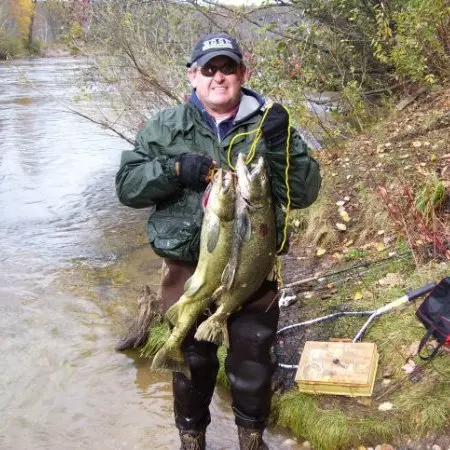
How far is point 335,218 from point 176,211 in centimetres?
383

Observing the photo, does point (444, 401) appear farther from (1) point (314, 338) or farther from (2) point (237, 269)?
(2) point (237, 269)

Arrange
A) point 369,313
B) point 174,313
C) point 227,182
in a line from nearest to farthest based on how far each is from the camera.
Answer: point 227,182 < point 174,313 < point 369,313

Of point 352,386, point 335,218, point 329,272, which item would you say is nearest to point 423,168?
point 335,218

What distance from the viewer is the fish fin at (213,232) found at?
9.83 ft

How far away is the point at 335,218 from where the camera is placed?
6750mm

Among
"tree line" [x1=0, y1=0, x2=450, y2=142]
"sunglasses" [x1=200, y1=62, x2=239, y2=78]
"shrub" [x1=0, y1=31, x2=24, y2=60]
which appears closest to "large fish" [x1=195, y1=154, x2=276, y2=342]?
"sunglasses" [x1=200, y1=62, x2=239, y2=78]

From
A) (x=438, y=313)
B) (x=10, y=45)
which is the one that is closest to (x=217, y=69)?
(x=438, y=313)

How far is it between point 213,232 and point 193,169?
0.33 meters

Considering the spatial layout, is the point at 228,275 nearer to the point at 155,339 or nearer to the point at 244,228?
the point at 244,228

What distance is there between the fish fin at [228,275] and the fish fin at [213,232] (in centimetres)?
13

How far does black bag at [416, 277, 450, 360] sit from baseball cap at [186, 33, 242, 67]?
5.66ft

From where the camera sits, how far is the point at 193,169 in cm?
295

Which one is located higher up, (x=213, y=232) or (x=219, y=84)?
(x=219, y=84)

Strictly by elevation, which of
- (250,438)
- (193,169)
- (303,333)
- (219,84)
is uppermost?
(219,84)
